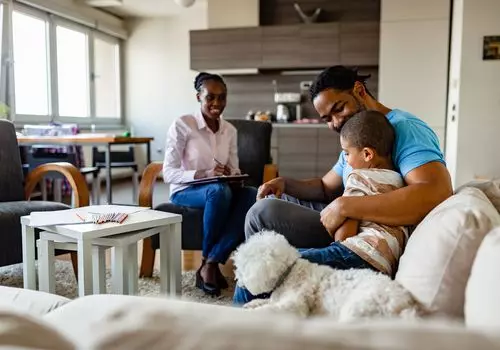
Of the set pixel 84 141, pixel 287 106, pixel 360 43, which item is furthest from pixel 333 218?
pixel 287 106

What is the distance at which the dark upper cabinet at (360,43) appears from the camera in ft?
17.3

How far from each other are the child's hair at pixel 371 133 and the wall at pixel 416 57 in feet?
12.9

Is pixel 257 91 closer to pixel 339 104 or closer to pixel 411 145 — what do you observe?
pixel 339 104

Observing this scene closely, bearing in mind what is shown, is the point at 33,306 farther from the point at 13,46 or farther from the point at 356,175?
the point at 13,46

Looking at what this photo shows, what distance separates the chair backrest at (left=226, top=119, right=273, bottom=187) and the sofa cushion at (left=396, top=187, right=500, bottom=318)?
212 cm

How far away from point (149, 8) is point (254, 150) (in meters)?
4.81

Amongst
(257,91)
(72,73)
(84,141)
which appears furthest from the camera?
(72,73)

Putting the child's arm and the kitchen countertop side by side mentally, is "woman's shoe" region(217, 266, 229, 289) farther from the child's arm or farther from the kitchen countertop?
the kitchen countertop

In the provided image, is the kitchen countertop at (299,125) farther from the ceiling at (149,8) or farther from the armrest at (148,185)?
the armrest at (148,185)

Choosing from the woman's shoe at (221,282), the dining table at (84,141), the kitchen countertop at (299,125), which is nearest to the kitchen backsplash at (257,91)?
the kitchen countertop at (299,125)

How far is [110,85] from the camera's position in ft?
24.9

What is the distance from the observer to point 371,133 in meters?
1.45

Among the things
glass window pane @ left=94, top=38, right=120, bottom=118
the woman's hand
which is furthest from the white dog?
glass window pane @ left=94, top=38, right=120, bottom=118

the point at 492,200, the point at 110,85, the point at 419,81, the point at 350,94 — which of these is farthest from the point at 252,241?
the point at 110,85
